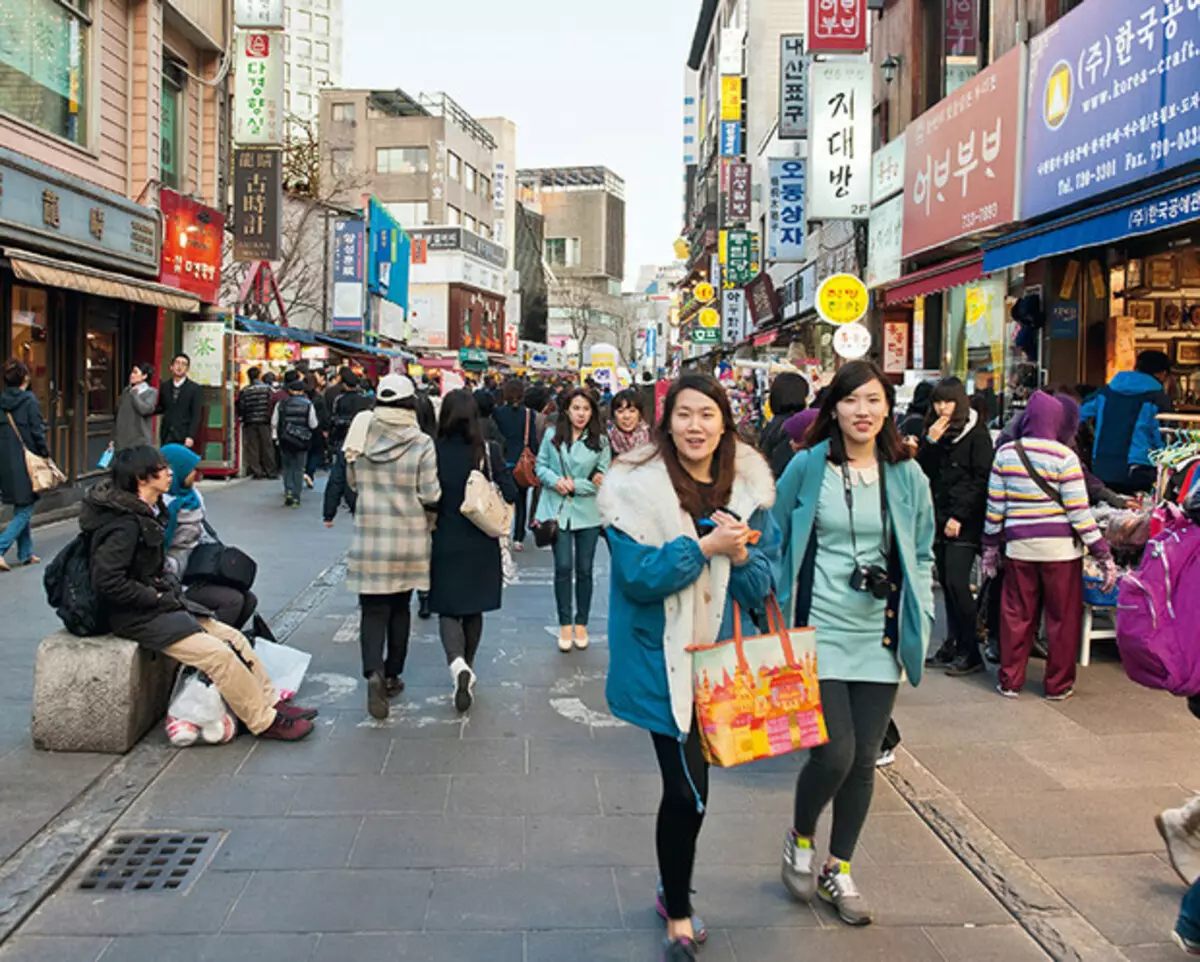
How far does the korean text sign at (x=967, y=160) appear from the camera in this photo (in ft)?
41.1

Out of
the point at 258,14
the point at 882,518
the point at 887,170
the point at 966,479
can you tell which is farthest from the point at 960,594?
the point at 258,14

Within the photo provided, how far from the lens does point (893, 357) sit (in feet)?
62.7

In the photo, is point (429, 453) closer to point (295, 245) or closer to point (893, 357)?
point (893, 357)

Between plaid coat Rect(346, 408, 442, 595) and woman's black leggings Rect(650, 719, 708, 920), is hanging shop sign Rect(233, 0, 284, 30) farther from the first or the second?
woman's black leggings Rect(650, 719, 708, 920)

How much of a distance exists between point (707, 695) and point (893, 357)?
1669cm

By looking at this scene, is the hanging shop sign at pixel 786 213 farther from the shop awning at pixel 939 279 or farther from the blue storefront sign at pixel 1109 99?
the blue storefront sign at pixel 1109 99

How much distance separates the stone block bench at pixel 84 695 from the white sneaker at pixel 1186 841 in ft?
14.7

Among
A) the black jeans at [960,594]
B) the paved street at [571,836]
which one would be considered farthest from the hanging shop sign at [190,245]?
the black jeans at [960,594]

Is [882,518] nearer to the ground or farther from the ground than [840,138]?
nearer to the ground

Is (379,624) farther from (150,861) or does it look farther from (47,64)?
(47,64)

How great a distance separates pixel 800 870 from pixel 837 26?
57.2ft

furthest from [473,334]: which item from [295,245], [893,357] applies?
[893,357]

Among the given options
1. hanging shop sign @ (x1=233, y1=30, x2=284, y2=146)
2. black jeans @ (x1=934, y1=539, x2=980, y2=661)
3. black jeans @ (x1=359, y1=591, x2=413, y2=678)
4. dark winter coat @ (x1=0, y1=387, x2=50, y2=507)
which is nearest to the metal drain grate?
black jeans @ (x1=359, y1=591, x2=413, y2=678)

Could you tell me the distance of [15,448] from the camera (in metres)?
9.62
